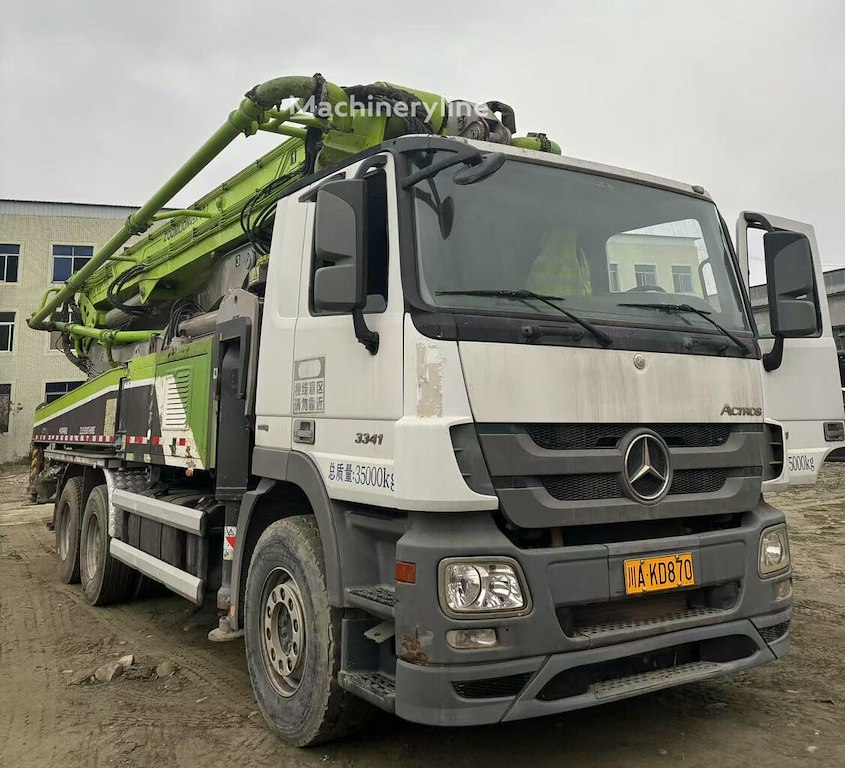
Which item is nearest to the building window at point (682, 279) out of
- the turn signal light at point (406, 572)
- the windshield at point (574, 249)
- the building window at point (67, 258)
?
the windshield at point (574, 249)

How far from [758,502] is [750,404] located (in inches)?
Result: 18.4

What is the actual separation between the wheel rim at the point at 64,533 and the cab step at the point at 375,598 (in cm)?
580

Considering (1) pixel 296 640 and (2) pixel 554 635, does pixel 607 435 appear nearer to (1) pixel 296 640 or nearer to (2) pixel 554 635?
(2) pixel 554 635

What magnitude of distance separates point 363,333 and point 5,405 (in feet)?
93.9

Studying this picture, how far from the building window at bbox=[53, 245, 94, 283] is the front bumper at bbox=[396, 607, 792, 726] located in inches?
1171

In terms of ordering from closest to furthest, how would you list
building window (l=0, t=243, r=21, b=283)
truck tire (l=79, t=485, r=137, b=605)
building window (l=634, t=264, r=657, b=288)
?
building window (l=634, t=264, r=657, b=288) → truck tire (l=79, t=485, r=137, b=605) → building window (l=0, t=243, r=21, b=283)

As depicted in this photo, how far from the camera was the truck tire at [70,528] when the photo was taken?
7.49 metres

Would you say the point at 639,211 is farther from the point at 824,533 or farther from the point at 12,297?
the point at 12,297

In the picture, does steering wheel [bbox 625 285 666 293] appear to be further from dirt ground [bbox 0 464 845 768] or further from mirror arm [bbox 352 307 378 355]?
dirt ground [bbox 0 464 845 768]

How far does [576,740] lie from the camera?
346cm

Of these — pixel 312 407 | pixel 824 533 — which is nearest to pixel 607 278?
pixel 312 407

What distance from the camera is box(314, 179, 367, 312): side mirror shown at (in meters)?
3.05

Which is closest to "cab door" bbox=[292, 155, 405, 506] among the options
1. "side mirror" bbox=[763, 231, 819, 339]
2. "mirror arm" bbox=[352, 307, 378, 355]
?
"mirror arm" bbox=[352, 307, 378, 355]

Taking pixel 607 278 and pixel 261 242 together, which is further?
pixel 261 242
